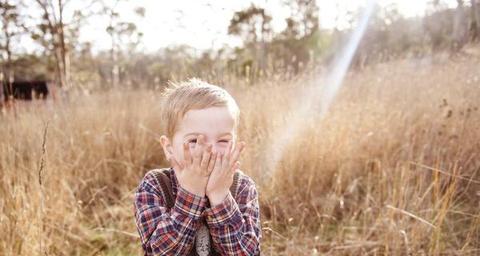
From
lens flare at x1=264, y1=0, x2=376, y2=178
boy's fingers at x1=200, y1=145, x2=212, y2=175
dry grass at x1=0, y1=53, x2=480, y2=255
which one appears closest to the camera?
boy's fingers at x1=200, y1=145, x2=212, y2=175

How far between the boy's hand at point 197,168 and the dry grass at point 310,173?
52 cm

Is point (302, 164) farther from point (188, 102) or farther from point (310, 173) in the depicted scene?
point (188, 102)

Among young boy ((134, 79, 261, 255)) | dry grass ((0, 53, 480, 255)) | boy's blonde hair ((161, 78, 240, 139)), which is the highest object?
boy's blonde hair ((161, 78, 240, 139))

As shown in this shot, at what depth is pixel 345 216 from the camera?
2.52m

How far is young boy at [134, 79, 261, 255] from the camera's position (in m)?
1.07

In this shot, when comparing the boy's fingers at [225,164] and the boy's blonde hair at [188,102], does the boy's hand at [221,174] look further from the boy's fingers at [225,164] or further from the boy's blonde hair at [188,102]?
the boy's blonde hair at [188,102]

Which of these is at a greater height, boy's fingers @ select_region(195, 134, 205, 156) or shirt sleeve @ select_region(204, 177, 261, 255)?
boy's fingers @ select_region(195, 134, 205, 156)

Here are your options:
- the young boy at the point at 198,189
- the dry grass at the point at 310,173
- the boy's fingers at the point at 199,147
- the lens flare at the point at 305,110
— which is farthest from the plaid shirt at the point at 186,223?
the lens flare at the point at 305,110

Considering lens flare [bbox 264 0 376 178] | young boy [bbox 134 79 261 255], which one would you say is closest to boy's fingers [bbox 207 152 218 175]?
young boy [bbox 134 79 261 255]

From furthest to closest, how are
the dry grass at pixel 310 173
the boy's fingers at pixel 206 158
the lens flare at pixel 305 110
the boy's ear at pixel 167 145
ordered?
the lens flare at pixel 305 110, the dry grass at pixel 310 173, the boy's ear at pixel 167 145, the boy's fingers at pixel 206 158

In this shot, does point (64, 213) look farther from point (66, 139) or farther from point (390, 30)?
point (390, 30)

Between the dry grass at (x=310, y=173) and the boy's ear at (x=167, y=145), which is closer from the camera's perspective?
the boy's ear at (x=167, y=145)

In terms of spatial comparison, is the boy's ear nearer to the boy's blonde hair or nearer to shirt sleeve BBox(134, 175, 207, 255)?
the boy's blonde hair

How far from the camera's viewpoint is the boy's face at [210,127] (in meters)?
1.11
